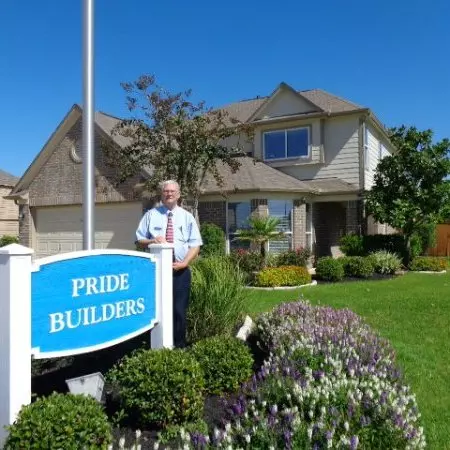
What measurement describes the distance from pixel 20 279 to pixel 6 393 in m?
0.67

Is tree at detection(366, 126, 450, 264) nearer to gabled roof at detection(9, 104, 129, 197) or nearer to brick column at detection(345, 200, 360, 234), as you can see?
brick column at detection(345, 200, 360, 234)

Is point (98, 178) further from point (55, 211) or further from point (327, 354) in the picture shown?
point (327, 354)

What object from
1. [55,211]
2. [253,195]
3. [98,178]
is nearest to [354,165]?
[253,195]

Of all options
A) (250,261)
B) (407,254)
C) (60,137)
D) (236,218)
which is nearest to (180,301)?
(250,261)

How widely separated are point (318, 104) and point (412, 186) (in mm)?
4924

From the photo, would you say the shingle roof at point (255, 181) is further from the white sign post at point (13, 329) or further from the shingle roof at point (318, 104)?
the white sign post at point (13, 329)

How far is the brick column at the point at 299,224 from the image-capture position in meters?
15.5

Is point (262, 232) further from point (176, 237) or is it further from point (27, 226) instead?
point (27, 226)

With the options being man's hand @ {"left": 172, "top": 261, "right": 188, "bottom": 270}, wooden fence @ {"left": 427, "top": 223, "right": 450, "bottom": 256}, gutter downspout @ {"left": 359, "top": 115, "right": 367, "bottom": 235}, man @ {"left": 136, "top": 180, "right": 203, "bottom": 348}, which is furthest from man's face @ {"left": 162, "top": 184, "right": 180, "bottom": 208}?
wooden fence @ {"left": 427, "top": 223, "right": 450, "bottom": 256}

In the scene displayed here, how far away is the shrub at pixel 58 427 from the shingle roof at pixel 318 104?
15738 millimetres

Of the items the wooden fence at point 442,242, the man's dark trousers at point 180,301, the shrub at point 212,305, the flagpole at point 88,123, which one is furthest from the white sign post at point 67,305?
the wooden fence at point 442,242

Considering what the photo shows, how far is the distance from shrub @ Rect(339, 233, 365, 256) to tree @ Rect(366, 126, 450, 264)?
99 centimetres

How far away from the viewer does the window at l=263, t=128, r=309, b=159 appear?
57.1ft

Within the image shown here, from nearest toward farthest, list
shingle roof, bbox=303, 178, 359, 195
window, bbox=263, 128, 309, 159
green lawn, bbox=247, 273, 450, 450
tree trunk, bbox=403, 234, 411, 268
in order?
green lawn, bbox=247, 273, 450, 450 → shingle roof, bbox=303, 178, 359, 195 → tree trunk, bbox=403, 234, 411, 268 → window, bbox=263, 128, 309, 159
